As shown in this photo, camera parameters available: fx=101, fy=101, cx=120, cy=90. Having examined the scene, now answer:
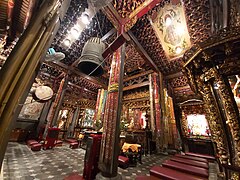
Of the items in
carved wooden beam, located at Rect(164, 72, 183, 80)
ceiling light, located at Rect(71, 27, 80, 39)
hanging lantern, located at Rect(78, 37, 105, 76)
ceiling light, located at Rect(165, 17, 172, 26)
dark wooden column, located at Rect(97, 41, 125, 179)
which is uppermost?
ceiling light, located at Rect(165, 17, 172, 26)

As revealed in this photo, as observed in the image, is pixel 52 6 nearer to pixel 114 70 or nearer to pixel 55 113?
pixel 114 70

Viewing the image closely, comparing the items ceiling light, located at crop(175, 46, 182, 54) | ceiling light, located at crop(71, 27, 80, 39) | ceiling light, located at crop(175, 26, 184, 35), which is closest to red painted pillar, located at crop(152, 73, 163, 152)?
ceiling light, located at crop(175, 46, 182, 54)

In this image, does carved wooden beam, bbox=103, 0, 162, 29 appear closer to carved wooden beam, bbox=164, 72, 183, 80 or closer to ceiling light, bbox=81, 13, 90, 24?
ceiling light, bbox=81, 13, 90, 24

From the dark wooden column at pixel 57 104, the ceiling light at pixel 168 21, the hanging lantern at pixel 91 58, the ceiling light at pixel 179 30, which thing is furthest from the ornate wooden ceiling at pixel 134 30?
the dark wooden column at pixel 57 104

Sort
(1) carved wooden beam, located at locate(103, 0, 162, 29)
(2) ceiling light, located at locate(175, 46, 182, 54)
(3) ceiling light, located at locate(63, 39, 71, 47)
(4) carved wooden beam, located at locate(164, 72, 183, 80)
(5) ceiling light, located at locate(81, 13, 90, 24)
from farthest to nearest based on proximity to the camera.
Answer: (4) carved wooden beam, located at locate(164, 72, 183, 80) → (2) ceiling light, located at locate(175, 46, 182, 54) → (3) ceiling light, located at locate(63, 39, 71, 47) → (5) ceiling light, located at locate(81, 13, 90, 24) → (1) carved wooden beam, located at locate(103, 0, 162, 29)

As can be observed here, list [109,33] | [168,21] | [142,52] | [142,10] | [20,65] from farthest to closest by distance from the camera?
[142,52] → [168,21] → [109,33] → [142,10] → [20,65]

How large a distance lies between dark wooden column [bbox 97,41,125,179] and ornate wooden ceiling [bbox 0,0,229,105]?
187 centimetres

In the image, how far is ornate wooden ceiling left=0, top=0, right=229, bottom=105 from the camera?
3356 mm

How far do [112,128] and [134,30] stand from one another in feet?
16.7

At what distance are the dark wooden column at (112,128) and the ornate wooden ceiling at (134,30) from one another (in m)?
1.87

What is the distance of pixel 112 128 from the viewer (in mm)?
2885

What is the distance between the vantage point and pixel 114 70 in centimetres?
377

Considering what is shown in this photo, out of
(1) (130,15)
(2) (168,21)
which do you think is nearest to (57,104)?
(1) (130,15)

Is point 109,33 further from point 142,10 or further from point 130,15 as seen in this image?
point 142,10
